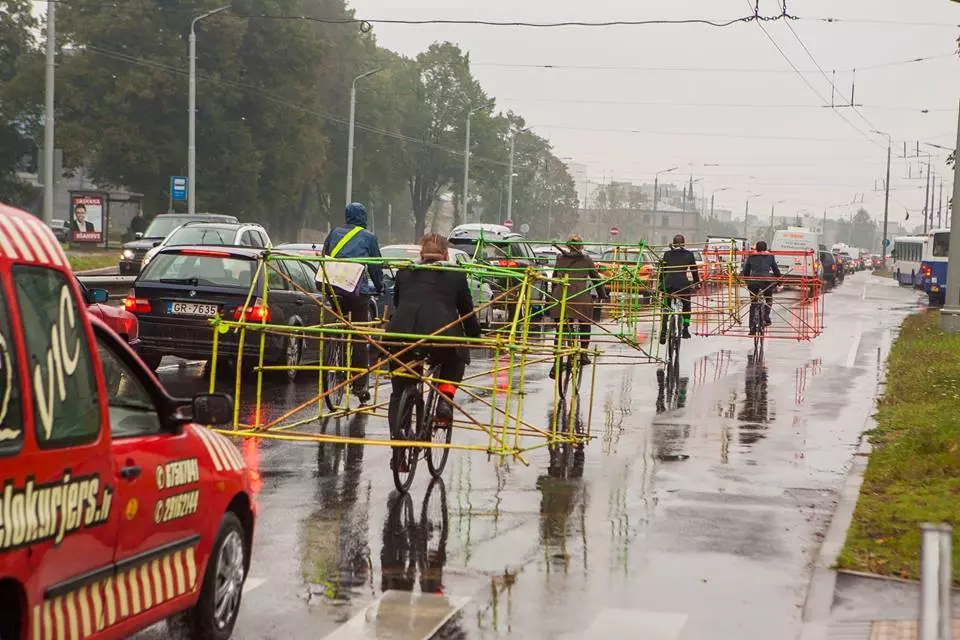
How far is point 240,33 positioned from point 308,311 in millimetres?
50370

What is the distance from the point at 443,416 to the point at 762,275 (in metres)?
14.4

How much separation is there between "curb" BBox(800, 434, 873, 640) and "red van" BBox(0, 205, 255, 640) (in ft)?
8.78

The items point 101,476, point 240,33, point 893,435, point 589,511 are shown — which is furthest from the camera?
point 240,33

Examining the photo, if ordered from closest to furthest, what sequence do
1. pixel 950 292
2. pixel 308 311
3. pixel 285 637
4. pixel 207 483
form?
pixel 207 483, pixel 285 637, pixel 308 311, pixel 950 292

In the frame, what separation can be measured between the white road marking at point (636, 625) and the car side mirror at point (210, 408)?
196 centimetres

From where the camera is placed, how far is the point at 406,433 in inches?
400

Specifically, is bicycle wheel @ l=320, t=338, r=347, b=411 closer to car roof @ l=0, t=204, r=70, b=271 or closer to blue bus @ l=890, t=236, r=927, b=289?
car roof @ l=0, t=204, r=70, b=271

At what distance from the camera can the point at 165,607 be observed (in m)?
5.60

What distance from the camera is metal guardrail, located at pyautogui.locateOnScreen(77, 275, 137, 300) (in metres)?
27.8

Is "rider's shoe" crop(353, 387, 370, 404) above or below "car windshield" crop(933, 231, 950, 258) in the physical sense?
below

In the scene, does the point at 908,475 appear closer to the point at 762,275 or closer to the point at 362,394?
the point at 362,394

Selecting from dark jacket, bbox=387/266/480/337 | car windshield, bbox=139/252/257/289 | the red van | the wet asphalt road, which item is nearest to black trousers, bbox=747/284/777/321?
the wet asphalt road

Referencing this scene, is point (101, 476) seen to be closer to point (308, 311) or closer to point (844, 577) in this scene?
point (844, 577)

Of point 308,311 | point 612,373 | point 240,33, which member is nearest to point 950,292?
point 612,373
